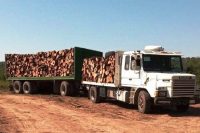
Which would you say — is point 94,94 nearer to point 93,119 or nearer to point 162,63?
point 162,63

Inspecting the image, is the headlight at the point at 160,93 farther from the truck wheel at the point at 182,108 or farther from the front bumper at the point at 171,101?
the truck wheel at the point at 182,108

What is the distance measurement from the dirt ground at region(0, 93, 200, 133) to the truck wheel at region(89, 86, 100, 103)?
2.31 m

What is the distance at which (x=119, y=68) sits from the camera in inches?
803

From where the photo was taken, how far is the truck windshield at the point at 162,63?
18625 mm

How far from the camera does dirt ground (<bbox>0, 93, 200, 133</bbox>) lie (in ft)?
45.3

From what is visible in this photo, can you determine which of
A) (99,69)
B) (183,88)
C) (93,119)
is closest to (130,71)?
(183,88)

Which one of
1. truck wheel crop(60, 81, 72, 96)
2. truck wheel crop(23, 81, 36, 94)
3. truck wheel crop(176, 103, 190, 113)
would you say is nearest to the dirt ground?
truck wheel crop(176, 103, 190, 113)

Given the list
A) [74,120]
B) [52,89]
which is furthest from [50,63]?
[74,120]

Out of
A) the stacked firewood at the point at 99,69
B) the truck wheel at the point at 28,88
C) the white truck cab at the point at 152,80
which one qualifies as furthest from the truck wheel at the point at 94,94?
the truck wheel at the point at 28,88

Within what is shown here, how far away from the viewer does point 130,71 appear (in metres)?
19.4

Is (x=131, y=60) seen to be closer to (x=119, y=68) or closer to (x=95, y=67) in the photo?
(x=119, y=68)

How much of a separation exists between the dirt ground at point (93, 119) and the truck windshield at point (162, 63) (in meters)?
1.80

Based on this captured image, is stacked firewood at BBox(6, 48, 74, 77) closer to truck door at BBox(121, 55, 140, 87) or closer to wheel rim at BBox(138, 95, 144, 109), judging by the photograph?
truck door at BBox(121, 55, 140, 87)

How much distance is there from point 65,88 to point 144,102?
10.4 meters
